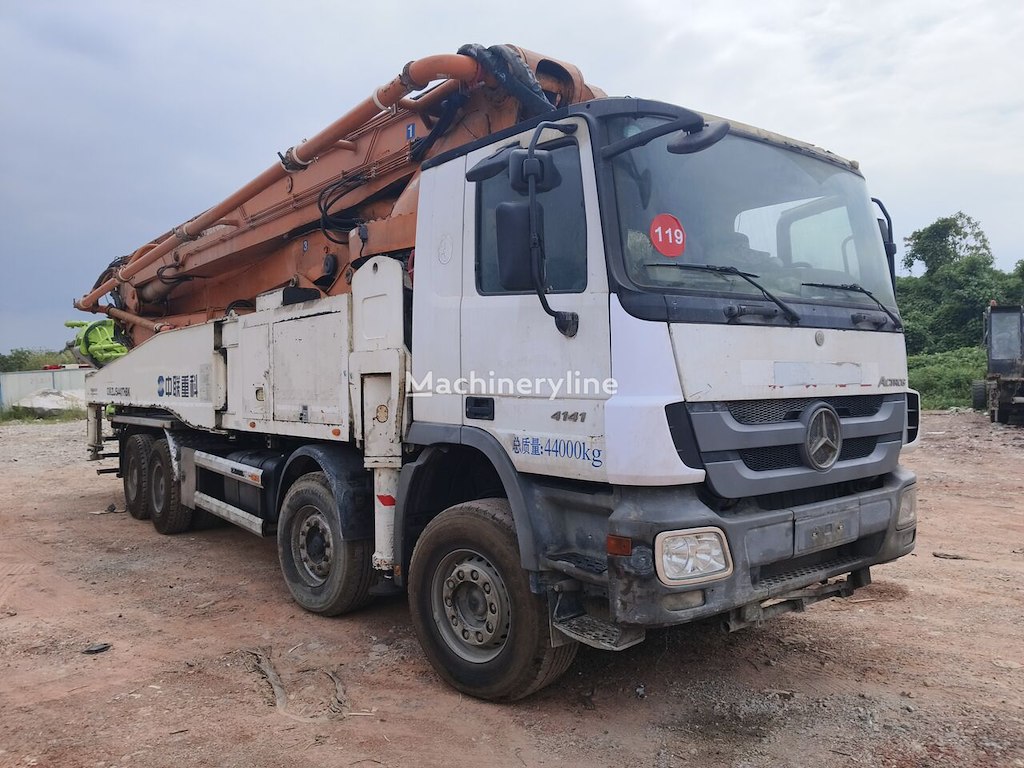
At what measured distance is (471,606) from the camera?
12.4 feet

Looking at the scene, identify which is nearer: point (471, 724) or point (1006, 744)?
point (1006, 744)

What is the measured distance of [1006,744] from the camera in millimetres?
3137

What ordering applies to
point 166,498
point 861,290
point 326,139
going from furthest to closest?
point 166,498 < point 326,139 < point 861,290

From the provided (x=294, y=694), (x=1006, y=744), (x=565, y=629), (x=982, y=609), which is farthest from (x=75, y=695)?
(x=982, y=609)

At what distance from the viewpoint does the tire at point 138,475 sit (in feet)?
27.5

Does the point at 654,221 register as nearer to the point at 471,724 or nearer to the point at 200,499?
the point at 471,724

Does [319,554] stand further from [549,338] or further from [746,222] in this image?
[746,222]

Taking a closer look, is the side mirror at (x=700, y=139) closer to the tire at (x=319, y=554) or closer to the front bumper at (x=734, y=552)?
the front bumper at (x=734, y=552)

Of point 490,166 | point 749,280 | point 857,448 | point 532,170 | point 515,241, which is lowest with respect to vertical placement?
point 857,448

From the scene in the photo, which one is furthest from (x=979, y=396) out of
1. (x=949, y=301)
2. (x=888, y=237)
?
(x=888, y=237)

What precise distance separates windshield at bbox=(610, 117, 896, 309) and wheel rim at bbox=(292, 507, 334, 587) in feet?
9.59

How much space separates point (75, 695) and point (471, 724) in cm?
210

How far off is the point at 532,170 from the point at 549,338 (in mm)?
734

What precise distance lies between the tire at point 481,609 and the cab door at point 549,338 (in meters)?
0.42
